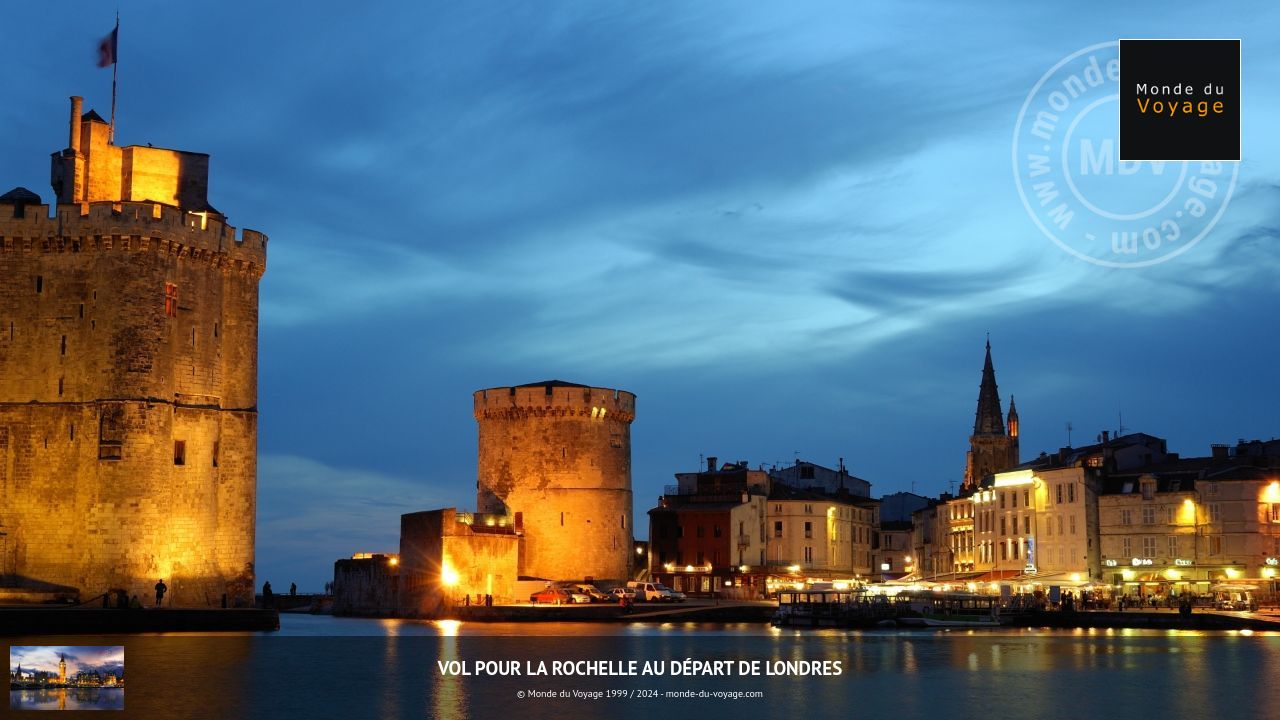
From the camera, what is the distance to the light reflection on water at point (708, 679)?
27562 millimetres

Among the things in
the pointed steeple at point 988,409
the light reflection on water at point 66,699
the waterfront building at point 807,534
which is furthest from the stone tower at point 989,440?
the light reflection on water at point 66,699

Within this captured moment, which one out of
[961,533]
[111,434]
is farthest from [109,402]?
[961,533]

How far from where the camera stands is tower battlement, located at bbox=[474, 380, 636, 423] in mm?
68562

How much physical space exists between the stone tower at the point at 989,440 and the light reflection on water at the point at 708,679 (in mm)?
64427

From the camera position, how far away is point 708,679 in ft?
108

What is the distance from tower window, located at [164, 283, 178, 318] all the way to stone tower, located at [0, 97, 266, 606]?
6cm

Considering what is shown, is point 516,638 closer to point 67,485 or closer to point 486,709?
point 67,485

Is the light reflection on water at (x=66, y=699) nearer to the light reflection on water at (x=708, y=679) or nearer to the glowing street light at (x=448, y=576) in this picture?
the light reflection on water at (x=708, y=679)

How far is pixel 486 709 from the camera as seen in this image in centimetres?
2681

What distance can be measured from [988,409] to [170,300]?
274 ft

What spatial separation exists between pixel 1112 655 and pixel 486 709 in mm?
20617

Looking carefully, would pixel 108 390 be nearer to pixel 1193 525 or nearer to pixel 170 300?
pixel 170 300

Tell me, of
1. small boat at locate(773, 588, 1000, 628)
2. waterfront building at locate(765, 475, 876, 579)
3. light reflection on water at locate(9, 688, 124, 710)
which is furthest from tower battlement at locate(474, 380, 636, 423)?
light reflection on water at locate(9, 688, 124, 710)

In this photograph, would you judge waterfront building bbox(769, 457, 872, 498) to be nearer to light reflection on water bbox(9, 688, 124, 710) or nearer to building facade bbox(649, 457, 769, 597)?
building facade bbox(649, 457, 769, 597)
